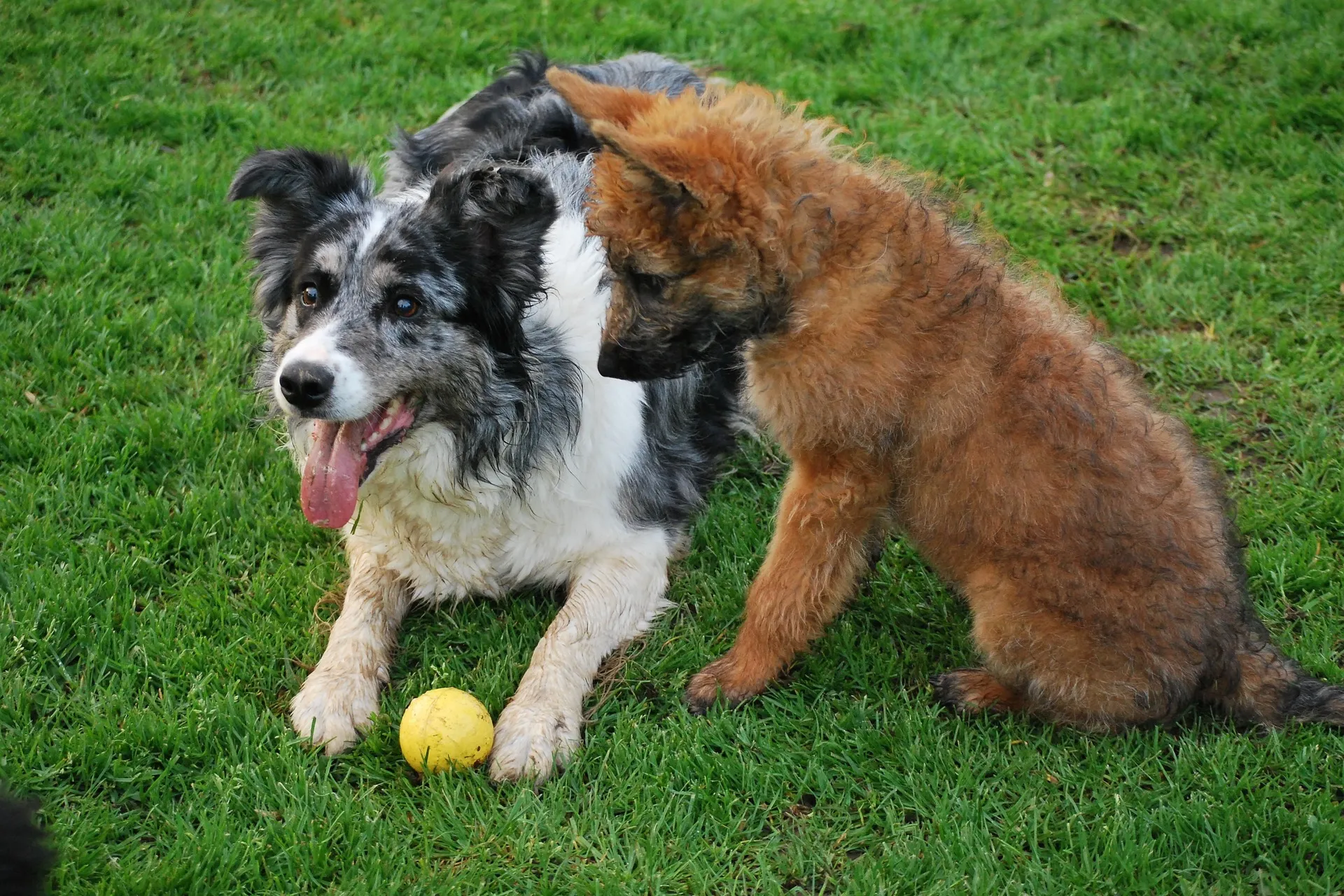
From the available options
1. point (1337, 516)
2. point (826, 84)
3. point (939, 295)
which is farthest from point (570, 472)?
point (826, 84)

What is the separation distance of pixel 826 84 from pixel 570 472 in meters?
3.42

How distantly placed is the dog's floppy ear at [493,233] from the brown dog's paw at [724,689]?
122 cm

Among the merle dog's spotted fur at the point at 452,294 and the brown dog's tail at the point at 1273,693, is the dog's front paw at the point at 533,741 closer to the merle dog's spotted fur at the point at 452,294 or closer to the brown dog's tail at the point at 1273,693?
the merle dog's spotted fur at the point at 452,294

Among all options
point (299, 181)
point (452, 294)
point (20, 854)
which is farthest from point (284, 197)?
point (20, 854)

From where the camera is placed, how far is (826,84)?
6.16 metres

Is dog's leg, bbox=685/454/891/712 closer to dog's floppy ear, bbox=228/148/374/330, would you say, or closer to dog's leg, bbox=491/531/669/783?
dog's leg, bbox=491/531/669/783

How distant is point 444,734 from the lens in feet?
10.1

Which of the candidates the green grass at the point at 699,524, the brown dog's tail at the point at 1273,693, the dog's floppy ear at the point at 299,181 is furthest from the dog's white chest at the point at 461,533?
the brown dog's tail at the point at 1273,693

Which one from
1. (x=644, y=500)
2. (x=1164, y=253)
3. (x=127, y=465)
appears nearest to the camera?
(x=644, y=500)

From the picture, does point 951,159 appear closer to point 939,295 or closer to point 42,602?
point 939,295

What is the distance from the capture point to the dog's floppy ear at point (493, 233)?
330 cm

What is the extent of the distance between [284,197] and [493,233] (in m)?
0.71

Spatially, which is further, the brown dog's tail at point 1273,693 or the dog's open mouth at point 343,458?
the dog's open mouth at point 343,458

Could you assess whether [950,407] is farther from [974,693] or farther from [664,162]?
[664,162]
